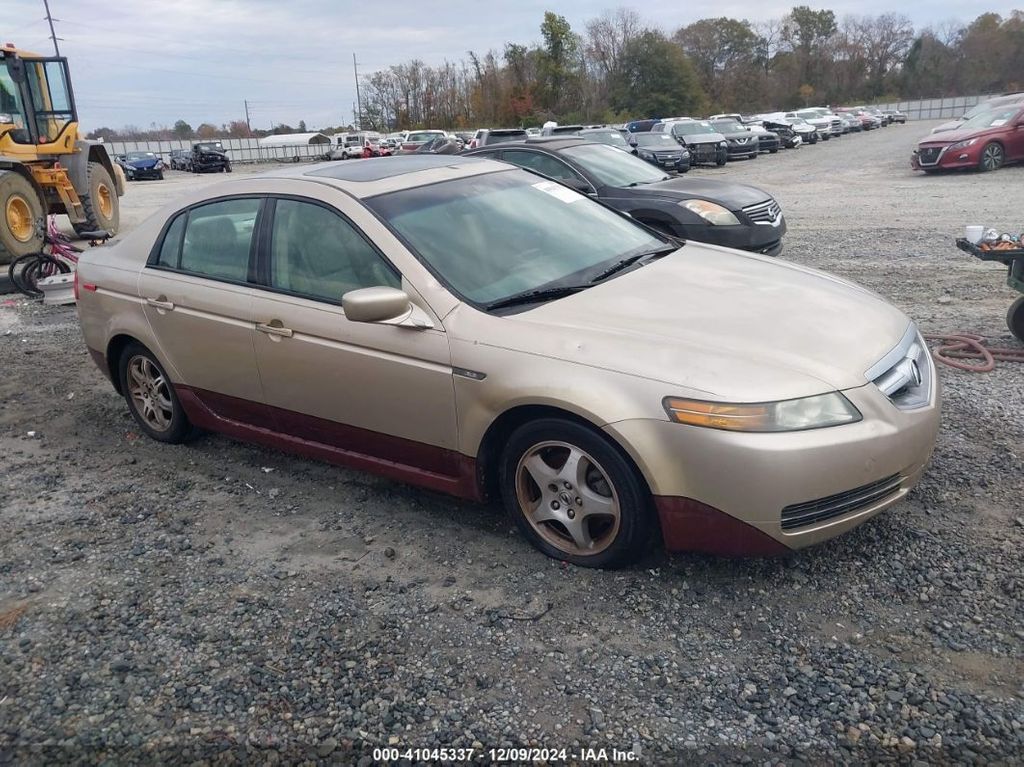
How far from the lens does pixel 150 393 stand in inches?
204

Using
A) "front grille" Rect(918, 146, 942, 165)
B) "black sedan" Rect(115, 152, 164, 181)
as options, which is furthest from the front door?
"black sedan" Rect(115, 152, 164, 181)

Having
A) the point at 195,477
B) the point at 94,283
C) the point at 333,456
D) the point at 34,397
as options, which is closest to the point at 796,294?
the point at 333,456

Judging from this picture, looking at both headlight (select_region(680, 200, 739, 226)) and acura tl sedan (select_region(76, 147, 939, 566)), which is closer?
acura tl sedan (select_region(76, 147, 939, 566))

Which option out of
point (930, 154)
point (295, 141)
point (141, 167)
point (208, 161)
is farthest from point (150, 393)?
point (295, 141)

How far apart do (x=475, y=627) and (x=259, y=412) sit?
6.22 ft

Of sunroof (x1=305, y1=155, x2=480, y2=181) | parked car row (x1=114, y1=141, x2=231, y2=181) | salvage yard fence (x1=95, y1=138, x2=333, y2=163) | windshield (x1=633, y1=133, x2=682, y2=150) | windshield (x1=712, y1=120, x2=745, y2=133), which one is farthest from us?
salvage yard fence (x1=95, y1=138, x2=333, y2=163)

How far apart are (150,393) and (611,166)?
19.6 feet

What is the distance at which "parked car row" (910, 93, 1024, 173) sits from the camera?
19234mm

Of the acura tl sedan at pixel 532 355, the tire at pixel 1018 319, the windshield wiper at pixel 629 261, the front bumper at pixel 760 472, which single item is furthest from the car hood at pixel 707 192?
the front bumper at pixel 760 472

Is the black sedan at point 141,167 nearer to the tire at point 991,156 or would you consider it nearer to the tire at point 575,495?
the tire at point 991,156

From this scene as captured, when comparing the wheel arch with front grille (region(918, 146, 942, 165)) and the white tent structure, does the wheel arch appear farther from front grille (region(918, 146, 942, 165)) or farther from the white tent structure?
the white tent structure

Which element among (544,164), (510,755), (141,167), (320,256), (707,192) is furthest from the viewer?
(141,167)

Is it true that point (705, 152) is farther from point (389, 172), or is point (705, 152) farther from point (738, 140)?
point (389, 172)

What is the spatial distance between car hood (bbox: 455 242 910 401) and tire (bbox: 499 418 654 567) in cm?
33
